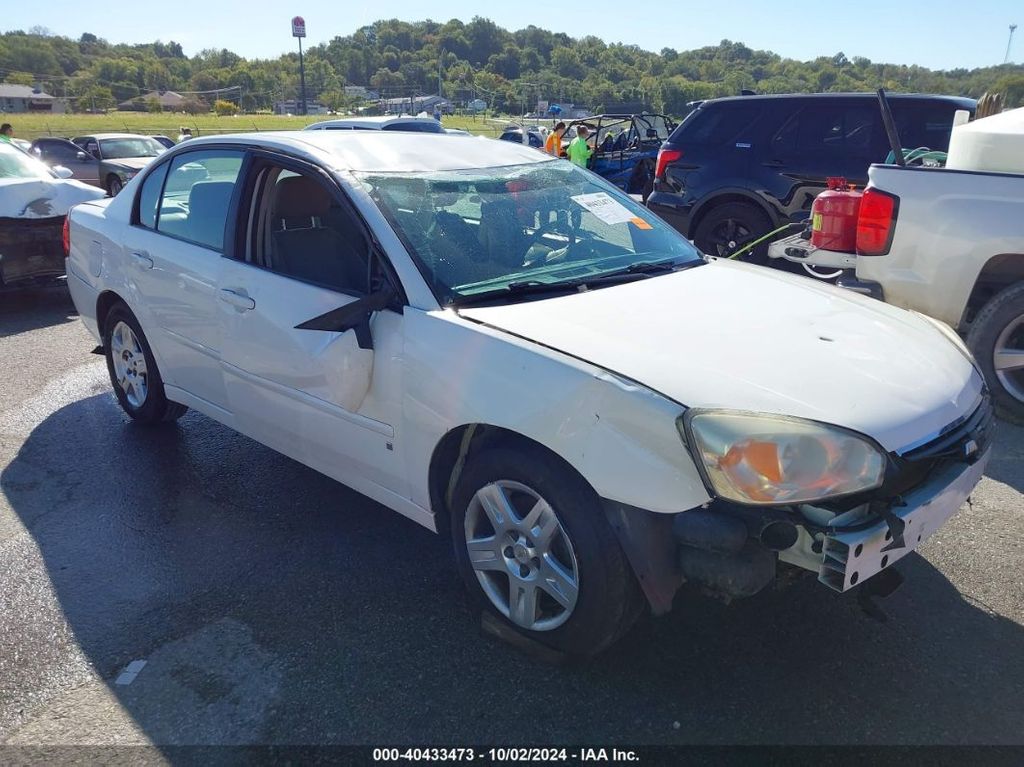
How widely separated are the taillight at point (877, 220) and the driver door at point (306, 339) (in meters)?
3.11

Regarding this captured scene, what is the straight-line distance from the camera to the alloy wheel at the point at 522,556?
8.29ft

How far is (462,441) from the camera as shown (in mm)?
2803

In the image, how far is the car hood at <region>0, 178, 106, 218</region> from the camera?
756 cm

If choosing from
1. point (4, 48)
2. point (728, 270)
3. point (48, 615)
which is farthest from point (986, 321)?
point (4, 48)

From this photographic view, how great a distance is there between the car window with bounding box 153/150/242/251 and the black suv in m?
5.08

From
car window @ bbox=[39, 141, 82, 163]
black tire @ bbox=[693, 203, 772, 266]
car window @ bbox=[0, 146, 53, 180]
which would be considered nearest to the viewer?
black tire @ bbox=[693, 203, 772, 266]

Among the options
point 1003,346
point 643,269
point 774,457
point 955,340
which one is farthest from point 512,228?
point 1003,346

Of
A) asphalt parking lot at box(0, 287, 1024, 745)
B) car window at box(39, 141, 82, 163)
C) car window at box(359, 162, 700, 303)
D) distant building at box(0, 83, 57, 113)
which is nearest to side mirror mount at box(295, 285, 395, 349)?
car window at box(359, 162, 700, 303)

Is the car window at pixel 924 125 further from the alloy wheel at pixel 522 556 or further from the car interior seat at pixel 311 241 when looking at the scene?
the alloy wheel at pixel 522 556

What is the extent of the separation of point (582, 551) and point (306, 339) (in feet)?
4.71

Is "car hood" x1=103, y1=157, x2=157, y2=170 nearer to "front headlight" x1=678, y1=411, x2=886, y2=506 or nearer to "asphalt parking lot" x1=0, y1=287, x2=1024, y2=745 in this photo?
"asphalt parking lot" x1=0, y1=287, x2=1024, y2=745

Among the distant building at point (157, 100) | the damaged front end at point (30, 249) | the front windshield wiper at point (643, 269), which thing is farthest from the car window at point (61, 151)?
the distant building at point (157, 100)

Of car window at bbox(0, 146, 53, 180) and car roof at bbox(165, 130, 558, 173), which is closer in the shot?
car roof at bbox(165, 130, 558, 173)

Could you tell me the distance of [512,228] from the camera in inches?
129
